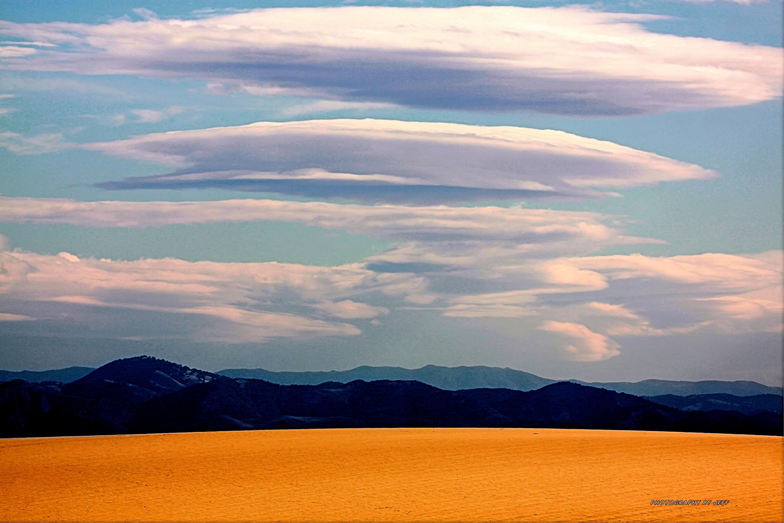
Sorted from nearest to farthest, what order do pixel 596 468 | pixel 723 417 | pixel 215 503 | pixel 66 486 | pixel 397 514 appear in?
pixel 397 514, pixel 215 503, pixel 66 486, pixel 596 468, pixel 723 417

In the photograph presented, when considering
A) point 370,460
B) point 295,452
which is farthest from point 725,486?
point 295,452

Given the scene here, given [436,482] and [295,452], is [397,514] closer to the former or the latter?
[436,482]

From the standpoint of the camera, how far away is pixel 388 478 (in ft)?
161

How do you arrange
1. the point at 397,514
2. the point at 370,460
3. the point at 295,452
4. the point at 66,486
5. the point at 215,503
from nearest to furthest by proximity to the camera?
1. the point at 397,514
2. the point at 215,503
3. the point at 66,486
4. the point at 370,460
5. the point at 295,452

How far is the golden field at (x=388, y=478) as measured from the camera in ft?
129

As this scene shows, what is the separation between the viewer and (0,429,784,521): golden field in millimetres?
39209

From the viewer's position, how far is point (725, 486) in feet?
149

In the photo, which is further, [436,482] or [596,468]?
[596,468]

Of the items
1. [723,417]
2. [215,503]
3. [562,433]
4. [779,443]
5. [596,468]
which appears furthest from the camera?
[723,417]

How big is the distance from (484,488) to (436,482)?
9.30ft

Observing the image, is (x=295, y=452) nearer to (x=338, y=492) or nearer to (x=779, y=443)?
(x=338, y=492)

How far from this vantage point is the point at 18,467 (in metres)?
55.1

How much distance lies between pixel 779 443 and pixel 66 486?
44.6 metres

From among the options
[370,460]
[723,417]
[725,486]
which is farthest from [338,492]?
[723,417]
